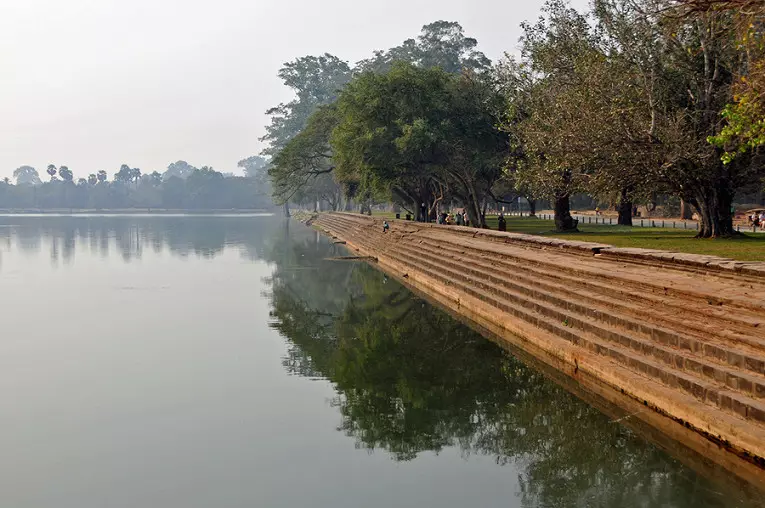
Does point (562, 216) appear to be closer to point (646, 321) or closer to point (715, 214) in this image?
point (715, 214)

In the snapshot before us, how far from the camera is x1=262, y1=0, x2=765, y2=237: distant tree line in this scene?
21.2 m

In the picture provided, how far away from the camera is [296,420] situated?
12312 mm

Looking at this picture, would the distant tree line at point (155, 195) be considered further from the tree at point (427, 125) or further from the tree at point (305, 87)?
the tree at point (427, 125)

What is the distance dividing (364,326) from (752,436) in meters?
13.7

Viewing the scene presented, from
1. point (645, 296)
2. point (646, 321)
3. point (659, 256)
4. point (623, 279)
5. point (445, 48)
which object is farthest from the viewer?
point (445, 48)

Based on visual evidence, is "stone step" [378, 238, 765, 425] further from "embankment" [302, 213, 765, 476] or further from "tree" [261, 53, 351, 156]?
"tree" [261, 53, 351, 156]

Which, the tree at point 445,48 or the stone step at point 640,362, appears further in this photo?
the tree at point 445,48

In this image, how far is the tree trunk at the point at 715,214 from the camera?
25656 millimetres

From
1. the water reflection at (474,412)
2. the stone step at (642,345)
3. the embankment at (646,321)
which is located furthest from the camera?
the embankment at (646,321)

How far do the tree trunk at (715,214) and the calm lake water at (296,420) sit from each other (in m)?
11.4

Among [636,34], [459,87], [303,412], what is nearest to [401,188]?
[459,87]

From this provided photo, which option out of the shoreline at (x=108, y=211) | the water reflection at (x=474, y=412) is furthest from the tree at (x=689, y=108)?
the shoreline at (x=108, y=211)

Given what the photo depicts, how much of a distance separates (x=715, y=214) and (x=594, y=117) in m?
5.78

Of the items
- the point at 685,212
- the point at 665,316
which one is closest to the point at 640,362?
the point at 665,316
